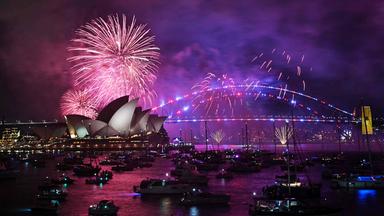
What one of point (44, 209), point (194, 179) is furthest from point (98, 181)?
point (44, 209)

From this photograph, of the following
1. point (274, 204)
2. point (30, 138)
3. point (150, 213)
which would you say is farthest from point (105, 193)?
point (30, 138)

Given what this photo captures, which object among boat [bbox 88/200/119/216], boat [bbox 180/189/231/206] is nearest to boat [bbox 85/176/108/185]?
boat [bbox 180/189/231/206]

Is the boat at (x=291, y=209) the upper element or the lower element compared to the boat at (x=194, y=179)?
lower

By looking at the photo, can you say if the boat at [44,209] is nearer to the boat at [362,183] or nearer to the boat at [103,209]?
the boat at [103,209]

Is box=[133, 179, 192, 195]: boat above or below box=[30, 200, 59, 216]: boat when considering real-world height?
above

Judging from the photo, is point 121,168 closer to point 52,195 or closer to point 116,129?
point 52,195

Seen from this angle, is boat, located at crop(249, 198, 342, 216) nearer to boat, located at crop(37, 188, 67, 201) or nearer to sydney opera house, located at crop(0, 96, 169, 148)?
boat, located at crop(37, 188, 67, 201)

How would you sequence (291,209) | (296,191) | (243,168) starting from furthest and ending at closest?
(243,168) < (296,191) < (291,209)

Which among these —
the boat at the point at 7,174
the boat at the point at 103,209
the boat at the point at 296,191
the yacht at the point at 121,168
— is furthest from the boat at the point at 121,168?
the boat at the point at 103,209

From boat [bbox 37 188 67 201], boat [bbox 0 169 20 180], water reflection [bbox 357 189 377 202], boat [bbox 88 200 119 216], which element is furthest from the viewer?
boat [bbox 0 169 20 180]

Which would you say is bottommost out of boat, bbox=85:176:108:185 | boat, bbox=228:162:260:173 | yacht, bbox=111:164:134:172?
boat, bbox=85:176:108:185

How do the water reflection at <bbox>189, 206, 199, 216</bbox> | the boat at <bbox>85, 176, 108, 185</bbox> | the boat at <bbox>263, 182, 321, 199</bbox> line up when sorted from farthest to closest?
the boat at <bbox>85, 176, 108, 185</bbox>
the boat at <bbox>263, 182, 321, 199</bbox>
the water reflection at <bbox>189, 206, 199, 216</bbox>
